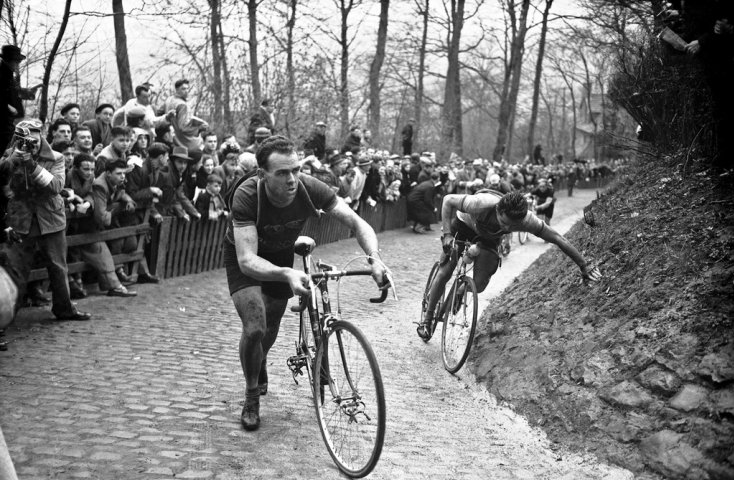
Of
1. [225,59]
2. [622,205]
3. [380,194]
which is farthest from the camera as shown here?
[225,59]

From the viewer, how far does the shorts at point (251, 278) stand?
5426 millimetres

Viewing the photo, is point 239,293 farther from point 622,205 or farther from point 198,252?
point 198,252

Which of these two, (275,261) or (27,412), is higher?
(275,261)

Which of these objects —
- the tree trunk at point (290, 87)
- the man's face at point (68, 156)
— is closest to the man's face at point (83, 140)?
the man's face at point (68, 156)

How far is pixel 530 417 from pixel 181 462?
2.68 m

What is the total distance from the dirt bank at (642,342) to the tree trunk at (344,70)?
17.0 metres

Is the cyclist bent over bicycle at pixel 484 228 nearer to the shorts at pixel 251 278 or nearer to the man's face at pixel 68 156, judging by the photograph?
the shorts at pixel 251 278

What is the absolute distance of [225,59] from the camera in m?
21.3

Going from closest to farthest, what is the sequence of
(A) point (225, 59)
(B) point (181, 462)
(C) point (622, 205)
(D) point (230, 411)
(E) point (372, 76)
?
(B) point (181, 462) → (D) point (230, 411) → (C) point (622, 205) → (A) point (225, 59) → (E) point (372, 76)

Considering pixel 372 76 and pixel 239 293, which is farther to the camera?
pixel 372 76

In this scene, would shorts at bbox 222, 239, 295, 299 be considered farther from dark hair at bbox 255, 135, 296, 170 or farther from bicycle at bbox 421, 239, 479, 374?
bicycle at bbox 421, 239, 479, 374

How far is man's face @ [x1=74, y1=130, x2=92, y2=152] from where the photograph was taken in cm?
944

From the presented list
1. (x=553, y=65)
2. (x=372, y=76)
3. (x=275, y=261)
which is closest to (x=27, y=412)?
(x=275, y=261)

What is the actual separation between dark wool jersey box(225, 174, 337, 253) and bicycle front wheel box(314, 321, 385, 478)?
0.94 meters
